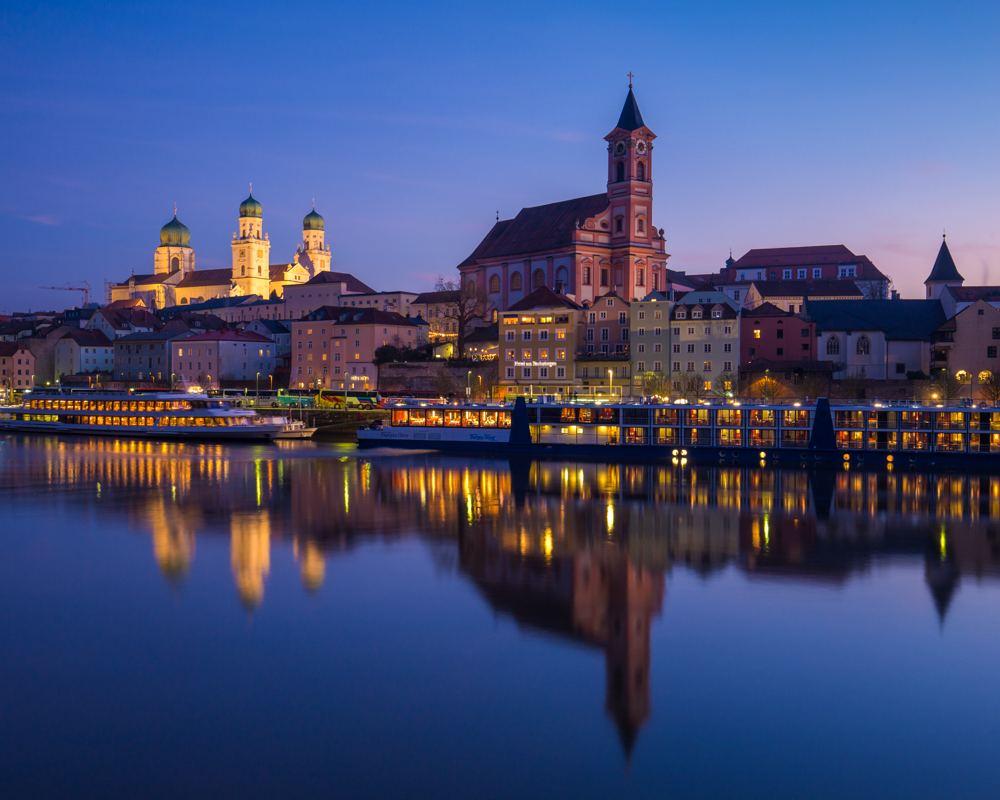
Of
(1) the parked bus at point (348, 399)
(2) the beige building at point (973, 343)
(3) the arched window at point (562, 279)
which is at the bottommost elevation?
(1) the parked bus at point (348, 399)

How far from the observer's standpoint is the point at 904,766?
11.9 meters

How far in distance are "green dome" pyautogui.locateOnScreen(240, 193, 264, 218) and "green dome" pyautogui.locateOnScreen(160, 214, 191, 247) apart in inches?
635

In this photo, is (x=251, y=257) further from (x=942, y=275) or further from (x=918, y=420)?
(x=918, y=420)

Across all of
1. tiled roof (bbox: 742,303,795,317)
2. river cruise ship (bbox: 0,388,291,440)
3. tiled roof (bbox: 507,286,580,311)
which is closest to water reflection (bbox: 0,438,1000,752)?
river cruise ship (bbox: 0,388,291,440)

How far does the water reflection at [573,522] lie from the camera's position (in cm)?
1961

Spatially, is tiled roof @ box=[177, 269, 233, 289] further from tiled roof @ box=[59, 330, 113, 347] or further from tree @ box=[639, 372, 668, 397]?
tree @ box=[639, 372, 668, 397]

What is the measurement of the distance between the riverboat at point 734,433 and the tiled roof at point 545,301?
25.5 meters

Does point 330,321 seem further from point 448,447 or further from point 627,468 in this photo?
point 627,468

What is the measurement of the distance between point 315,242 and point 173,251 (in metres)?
32.2

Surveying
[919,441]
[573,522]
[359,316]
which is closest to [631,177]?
[359,316]

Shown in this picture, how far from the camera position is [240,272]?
17575 centimetres

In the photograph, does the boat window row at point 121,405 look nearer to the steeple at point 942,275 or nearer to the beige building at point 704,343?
the beige building at point 704,343

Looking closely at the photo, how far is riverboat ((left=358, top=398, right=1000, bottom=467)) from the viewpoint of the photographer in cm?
4378

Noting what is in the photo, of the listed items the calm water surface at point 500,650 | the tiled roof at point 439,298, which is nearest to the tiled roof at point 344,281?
the tiled roof at point 439,298
